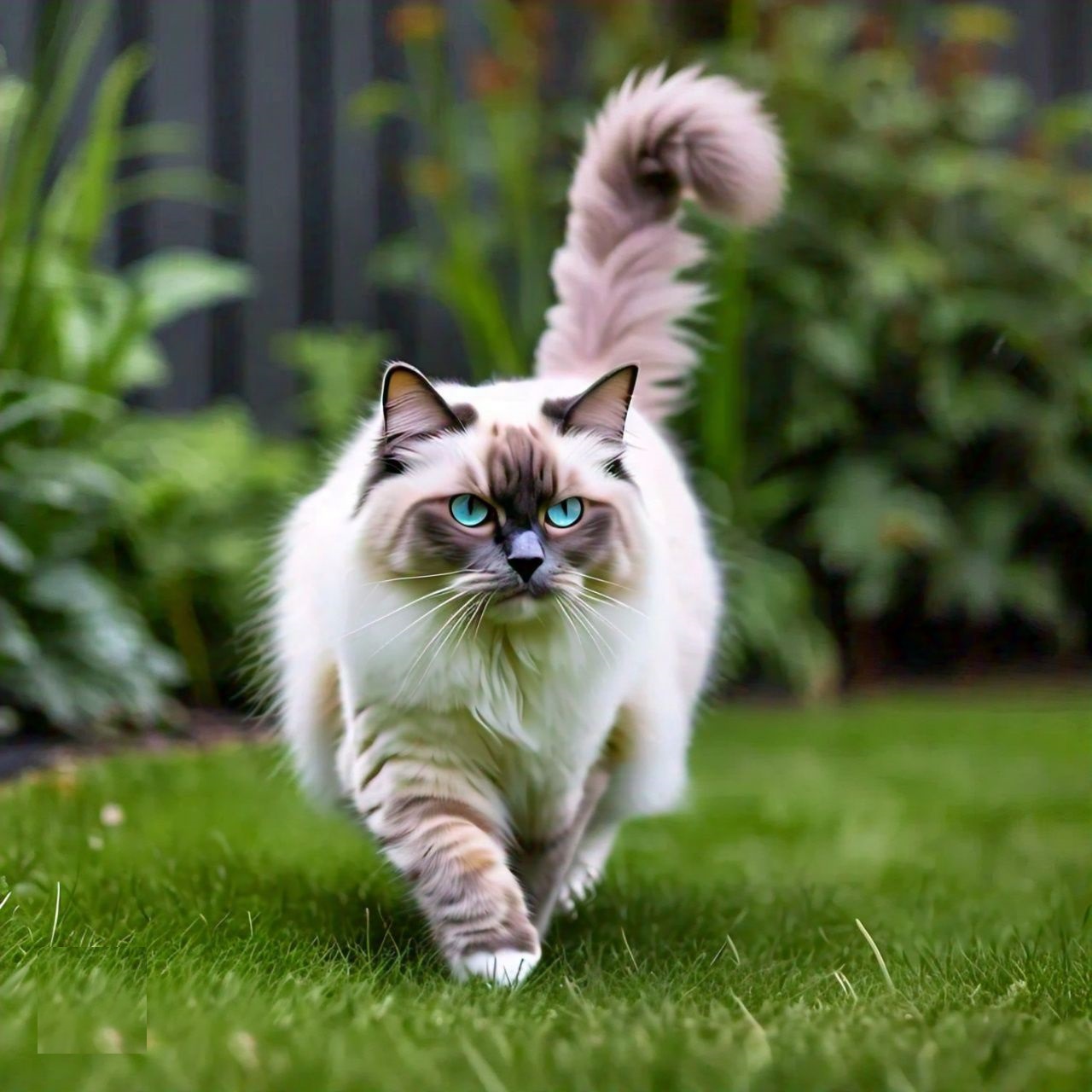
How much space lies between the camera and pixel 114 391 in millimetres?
4516

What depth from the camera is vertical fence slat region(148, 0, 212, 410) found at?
237 inches

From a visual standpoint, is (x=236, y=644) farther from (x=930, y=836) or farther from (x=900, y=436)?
(x=900, y=436)

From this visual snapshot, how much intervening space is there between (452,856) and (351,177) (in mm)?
4989

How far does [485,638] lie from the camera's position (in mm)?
2068

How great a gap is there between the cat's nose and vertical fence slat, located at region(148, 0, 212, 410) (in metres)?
4.49

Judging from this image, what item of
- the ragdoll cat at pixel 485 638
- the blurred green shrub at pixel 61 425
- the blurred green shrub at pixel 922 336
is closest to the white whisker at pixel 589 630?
the ragdoll cat at pixel 485 638

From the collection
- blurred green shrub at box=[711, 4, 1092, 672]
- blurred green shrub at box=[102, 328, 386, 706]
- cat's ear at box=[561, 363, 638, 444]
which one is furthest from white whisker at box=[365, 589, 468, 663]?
blurred green shrub at box=[711, 4, 1092, 672]

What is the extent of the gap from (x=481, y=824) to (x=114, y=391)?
286cm

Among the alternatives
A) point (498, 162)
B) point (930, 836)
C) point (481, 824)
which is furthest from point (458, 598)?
point (498, 162)

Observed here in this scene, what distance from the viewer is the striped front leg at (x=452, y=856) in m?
1.99

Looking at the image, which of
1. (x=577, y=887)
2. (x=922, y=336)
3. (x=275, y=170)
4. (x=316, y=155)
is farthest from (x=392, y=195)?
(x=577, y=887)

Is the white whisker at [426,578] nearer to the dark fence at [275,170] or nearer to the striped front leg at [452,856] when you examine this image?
the striped front leg at [452,856]

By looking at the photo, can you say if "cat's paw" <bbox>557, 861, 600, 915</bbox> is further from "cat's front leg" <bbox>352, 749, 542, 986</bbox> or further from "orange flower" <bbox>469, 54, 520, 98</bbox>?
"orange flower" <bbox>469, 54, 520, 98</bbox>

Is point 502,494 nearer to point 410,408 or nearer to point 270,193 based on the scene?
point 410,408
